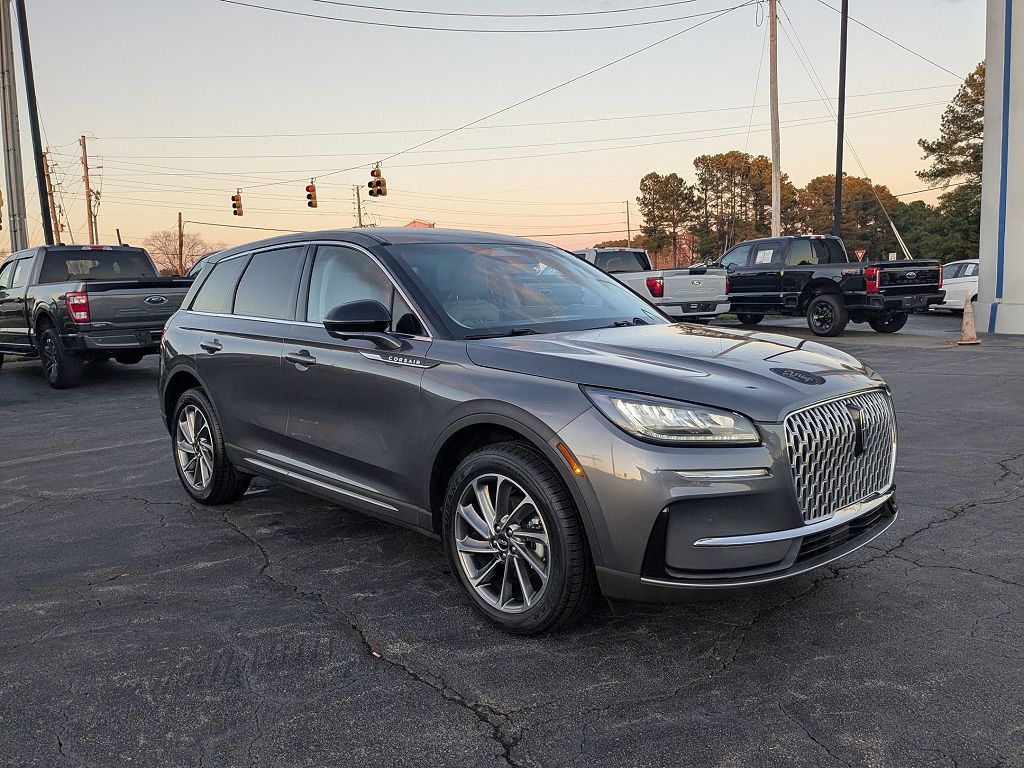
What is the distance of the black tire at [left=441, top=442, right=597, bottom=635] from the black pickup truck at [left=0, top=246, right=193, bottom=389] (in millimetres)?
9457

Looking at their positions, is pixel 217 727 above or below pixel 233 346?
below

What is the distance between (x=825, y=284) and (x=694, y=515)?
54.6 ft

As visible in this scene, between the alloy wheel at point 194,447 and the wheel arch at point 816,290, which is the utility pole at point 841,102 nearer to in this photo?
the wheel arch at point 816,290

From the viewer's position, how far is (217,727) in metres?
3.04

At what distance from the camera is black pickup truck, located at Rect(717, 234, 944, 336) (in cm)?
1745

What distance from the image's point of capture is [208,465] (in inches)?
231

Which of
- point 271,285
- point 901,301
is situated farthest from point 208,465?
point 901,301

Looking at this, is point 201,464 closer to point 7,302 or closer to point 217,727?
point 217,727

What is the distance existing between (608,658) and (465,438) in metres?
1.13

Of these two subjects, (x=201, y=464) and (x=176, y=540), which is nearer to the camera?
(x=176, y=540)

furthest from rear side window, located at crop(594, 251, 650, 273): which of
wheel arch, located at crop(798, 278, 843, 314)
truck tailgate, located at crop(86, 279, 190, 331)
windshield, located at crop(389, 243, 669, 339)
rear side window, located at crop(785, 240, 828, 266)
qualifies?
windshield, located at crop(389, 243, 669, 339)

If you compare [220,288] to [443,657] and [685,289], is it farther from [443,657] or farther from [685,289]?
[685,289]

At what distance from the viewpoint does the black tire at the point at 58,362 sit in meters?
12.5

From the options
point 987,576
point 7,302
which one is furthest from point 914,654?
point 7,302
